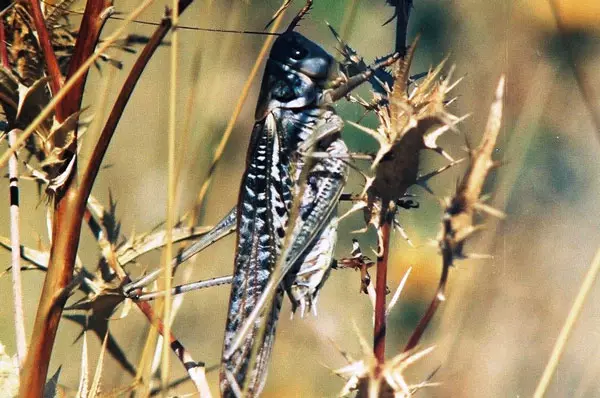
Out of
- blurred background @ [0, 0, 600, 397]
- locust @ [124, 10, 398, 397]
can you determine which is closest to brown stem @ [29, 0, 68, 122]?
locust @ [124, 10, 398, 397]

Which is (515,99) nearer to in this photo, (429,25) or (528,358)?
(429,25)

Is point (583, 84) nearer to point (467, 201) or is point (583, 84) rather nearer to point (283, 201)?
point (283, 201)

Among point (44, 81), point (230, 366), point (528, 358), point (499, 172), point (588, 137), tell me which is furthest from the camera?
point (588, 137)

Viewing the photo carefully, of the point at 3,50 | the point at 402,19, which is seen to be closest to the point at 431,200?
the point at 402,19

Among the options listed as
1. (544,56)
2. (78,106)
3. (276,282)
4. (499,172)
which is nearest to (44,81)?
(78,106)

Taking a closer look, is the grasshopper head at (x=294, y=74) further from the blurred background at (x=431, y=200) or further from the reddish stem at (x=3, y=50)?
the reddish stem at (x=3, y=50)

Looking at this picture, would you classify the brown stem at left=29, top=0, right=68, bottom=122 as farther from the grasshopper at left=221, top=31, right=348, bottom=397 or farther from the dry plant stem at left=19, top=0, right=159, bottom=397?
the grasshopper at left=221, top=31, right=348, bottom=397

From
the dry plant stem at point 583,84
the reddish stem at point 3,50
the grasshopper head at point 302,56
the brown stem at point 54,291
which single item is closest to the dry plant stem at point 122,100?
the brown stem at point 54,291
